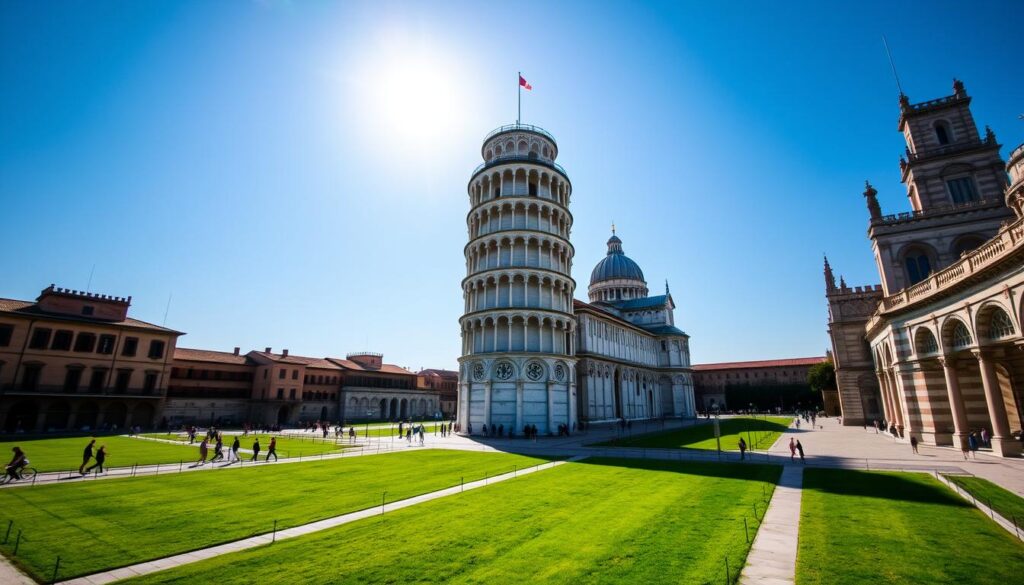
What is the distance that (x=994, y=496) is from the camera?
43.3ft

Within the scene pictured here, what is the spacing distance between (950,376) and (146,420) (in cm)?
7430

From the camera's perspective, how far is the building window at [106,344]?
47691 millimetres

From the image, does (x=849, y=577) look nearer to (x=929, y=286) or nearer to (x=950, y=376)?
(x=950, y=376)

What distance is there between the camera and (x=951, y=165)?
37125 mm

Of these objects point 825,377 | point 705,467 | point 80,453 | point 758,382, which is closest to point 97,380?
point 80,453

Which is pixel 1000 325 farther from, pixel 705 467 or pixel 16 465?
pixel 16 465

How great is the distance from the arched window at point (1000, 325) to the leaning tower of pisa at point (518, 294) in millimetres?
28785

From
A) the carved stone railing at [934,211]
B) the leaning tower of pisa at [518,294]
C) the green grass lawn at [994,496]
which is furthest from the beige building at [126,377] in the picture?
the carved stone railing at [934,211]

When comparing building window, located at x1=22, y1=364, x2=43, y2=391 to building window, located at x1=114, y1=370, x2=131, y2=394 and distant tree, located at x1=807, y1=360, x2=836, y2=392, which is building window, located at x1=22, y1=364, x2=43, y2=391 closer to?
building window, located at x1=114, y1=370, x2=131, y2=394

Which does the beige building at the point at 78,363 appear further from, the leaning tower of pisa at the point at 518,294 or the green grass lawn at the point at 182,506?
the green grass lawn at the point at 182,506

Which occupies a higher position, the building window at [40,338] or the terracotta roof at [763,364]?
the terracotta roof at [763,364]

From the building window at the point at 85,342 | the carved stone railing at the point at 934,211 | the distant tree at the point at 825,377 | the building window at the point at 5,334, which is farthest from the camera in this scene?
the distant tree at the point at 825,377

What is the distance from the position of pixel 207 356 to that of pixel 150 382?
1536 cm

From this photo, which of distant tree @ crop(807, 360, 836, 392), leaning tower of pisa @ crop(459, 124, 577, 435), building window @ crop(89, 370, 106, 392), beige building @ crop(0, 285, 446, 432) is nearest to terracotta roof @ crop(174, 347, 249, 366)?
beige building @ crop(0, 285, 446, 432)
